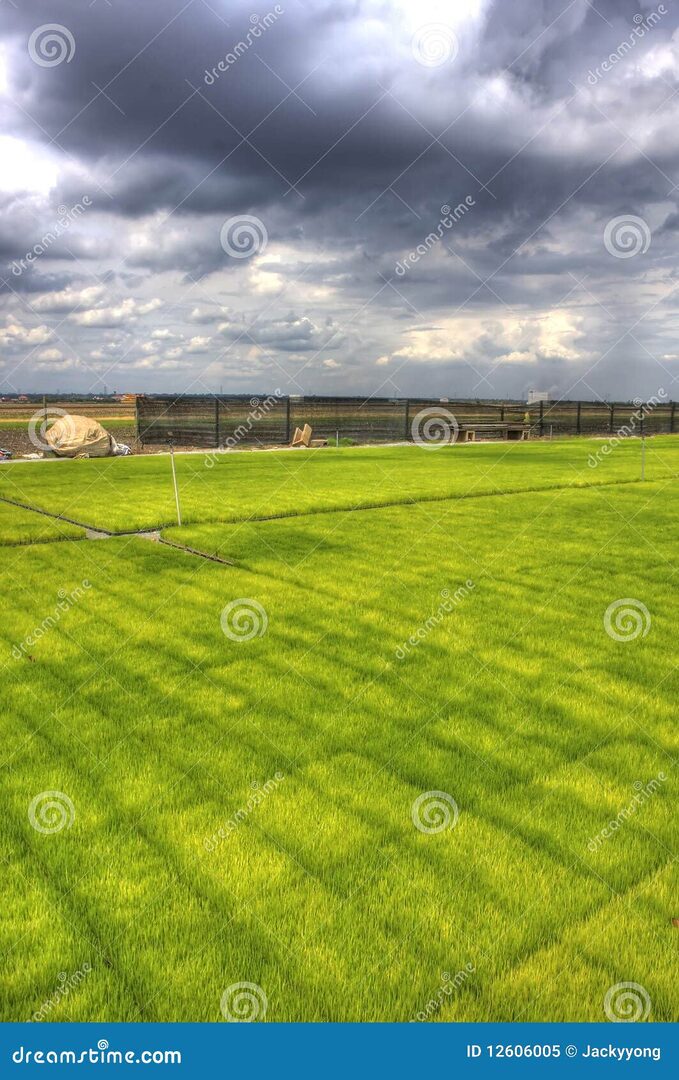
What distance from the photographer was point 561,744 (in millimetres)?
3770

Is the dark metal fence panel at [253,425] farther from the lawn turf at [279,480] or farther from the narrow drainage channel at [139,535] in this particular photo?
the narrow drainage channel at [139,535]

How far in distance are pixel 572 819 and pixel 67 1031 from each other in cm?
213

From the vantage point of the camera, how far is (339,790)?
10.8 ft

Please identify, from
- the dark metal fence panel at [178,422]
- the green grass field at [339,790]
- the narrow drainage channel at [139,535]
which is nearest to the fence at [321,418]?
the dark metal fence panel at [178,422]

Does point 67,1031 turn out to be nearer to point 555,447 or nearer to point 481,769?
point 481,769

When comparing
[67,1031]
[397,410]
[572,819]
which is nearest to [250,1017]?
[67,1031]

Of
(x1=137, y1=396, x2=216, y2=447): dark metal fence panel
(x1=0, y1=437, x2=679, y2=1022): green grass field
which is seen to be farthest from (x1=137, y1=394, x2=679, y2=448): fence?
(x1=0, y1=437, x2=679, y2=1022): green grass field

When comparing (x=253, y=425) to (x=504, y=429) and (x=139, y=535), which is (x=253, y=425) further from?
(x=139, y=535)

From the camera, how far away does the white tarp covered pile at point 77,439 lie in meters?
21.1

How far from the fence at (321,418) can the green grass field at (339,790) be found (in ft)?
47.1

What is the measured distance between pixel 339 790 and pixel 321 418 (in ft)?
105

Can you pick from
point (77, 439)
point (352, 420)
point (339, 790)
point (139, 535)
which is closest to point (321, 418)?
point (352, 420)

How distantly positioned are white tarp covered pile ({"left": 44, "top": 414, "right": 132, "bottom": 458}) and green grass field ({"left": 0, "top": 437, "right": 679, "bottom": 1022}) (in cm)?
1436

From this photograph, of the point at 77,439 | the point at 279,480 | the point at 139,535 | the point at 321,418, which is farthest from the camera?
the point at 321,418
